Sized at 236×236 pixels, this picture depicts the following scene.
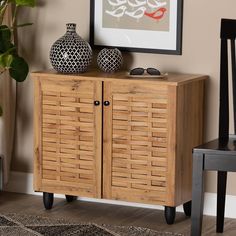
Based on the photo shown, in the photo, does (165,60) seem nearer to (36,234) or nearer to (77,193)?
(77,193)

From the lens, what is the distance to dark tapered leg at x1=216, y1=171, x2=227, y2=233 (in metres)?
3.97

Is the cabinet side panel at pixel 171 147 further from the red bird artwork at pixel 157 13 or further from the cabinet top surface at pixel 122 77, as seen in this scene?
the red bird artwork at pixel 157 13

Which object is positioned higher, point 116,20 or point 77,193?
point 116,20

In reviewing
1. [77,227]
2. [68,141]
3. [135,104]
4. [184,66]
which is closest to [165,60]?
[184,66]

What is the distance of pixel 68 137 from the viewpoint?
4.21 m

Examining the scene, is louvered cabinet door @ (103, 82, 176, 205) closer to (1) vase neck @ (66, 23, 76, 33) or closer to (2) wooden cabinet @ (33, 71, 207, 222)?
(2) wooden cabinet @ (33, 71, 207, 222)

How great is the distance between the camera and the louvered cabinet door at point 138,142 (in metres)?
4.00

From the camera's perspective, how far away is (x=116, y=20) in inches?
170

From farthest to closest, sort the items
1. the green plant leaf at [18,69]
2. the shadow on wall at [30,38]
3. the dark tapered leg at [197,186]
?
the shadow on wall at [30,38] < the green plant leaf at [18,69] < the dark tapered leg at [197,186]

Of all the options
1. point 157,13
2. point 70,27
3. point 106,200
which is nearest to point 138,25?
point 157,13

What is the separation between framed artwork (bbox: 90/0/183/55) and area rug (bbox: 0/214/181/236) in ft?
3.02

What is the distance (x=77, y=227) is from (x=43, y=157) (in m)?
0.46

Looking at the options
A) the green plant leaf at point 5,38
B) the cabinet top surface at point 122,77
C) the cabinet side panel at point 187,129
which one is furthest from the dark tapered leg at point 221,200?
the green plant leaf at point 5,38

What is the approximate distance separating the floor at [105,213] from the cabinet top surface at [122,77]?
69 centimetres
